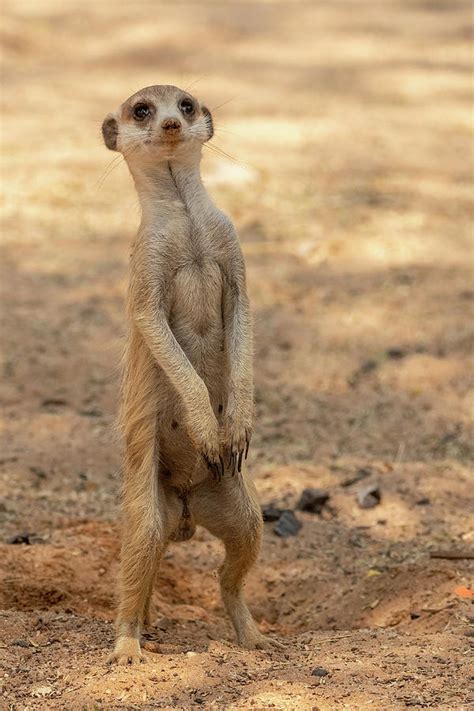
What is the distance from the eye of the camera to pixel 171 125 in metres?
3.95

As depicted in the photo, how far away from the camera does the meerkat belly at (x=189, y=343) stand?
4117 mm

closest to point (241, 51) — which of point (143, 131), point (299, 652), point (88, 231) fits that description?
point (88, 231)

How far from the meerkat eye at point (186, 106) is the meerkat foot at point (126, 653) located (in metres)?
1.91

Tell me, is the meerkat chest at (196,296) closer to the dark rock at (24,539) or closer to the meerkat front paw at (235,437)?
the meerkat front paw at (235,437)

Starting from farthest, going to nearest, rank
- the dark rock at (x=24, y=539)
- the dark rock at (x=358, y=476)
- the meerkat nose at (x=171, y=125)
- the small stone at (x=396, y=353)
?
the small stone at (x=396, y=353)
the dark rock at (x=358, y=476)
the dark rock at (x=24, y=539)
the meerkat nose at (x=171, y=125)

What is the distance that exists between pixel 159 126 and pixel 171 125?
8cm

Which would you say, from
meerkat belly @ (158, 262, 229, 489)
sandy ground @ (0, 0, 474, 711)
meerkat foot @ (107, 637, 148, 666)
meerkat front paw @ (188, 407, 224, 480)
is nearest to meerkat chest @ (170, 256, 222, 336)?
meerkat belly @ (158, 262, 229, 489)

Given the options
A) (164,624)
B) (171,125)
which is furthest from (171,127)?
(164,624)

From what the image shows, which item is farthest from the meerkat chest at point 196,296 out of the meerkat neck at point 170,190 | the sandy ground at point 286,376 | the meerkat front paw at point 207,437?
the sandy ground at point 286,376

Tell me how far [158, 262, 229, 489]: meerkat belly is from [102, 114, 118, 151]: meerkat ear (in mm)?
626

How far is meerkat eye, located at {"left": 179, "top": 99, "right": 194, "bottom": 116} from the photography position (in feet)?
13.8

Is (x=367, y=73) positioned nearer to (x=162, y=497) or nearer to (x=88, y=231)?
(x=88, y=231)

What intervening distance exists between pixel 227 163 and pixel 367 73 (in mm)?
3407

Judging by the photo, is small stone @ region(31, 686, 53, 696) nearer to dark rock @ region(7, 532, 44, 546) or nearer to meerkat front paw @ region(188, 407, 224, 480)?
meerkat front paw @ region(188, 407, 224, 480)
